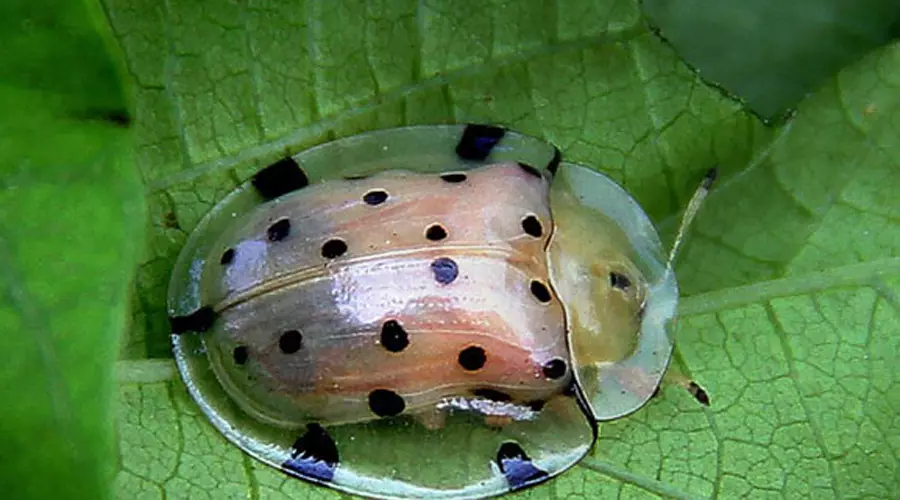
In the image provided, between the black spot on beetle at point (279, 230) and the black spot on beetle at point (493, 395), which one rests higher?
the black spot on beetle at point (279, 230)

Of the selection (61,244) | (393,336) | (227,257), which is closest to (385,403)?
(393,336)

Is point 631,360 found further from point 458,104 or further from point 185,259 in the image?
point 185,259

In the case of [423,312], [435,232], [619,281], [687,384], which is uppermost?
[435,232]

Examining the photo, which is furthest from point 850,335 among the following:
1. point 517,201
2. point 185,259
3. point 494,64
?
point 185,259

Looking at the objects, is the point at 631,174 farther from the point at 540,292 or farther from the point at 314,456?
the point at 314,456

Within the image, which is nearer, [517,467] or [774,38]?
[517,467]

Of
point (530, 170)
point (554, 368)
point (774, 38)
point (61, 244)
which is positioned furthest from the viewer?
point (774, 38)

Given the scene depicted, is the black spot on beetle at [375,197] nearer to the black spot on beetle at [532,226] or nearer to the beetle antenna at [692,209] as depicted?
the black spot on beetle at [532,226]

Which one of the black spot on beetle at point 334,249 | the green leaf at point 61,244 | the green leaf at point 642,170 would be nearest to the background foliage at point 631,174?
the green leaf at point 642,170
